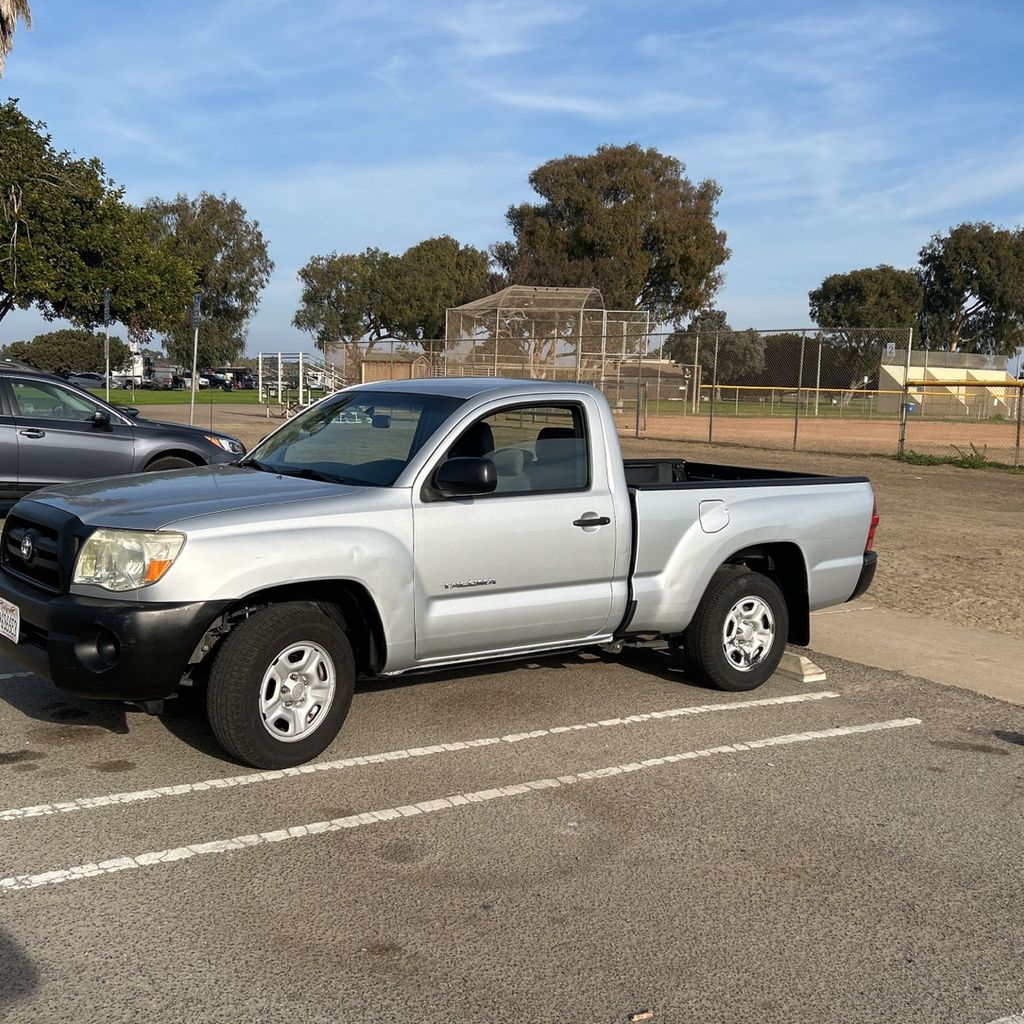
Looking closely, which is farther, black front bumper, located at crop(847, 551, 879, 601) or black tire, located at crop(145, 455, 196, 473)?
black tire, located at crop(145, 455, 196, 473)

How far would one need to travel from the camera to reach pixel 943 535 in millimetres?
13000

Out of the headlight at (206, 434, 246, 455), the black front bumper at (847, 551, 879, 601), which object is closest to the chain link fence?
the headlight at (206, 434, 246, 455)

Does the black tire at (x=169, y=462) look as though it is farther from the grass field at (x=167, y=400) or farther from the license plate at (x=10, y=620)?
the grass field at (x=167, y=400)

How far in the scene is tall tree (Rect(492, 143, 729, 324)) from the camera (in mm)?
72812

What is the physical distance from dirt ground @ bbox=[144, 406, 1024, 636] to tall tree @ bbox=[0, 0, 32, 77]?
9.25 m

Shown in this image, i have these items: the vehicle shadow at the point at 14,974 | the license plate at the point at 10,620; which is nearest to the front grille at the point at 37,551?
the license plate at the point at 10,620

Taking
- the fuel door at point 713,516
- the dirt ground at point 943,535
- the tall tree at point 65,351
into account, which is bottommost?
the dirt ground at point 943,535

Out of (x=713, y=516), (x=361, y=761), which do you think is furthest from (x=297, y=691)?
(x=713, y=516)

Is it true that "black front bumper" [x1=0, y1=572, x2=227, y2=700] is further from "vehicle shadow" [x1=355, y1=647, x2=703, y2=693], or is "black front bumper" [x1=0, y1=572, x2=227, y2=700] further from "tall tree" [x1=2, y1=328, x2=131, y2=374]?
"tall tree" [x1=2, y1=328, x2=131, y2=374]

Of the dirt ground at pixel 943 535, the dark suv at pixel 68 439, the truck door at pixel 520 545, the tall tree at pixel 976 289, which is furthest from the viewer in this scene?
the tall tree at pixel 976 289

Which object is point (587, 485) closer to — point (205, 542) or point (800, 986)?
point (205, 542)

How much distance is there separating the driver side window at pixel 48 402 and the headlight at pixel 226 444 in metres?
1.19

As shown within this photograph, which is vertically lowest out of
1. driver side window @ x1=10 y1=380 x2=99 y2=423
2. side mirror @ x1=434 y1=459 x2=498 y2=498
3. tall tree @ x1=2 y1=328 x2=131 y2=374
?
side mirror @ x1=434 y1=459 x2=498 y2=498

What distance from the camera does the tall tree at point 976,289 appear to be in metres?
87.1
